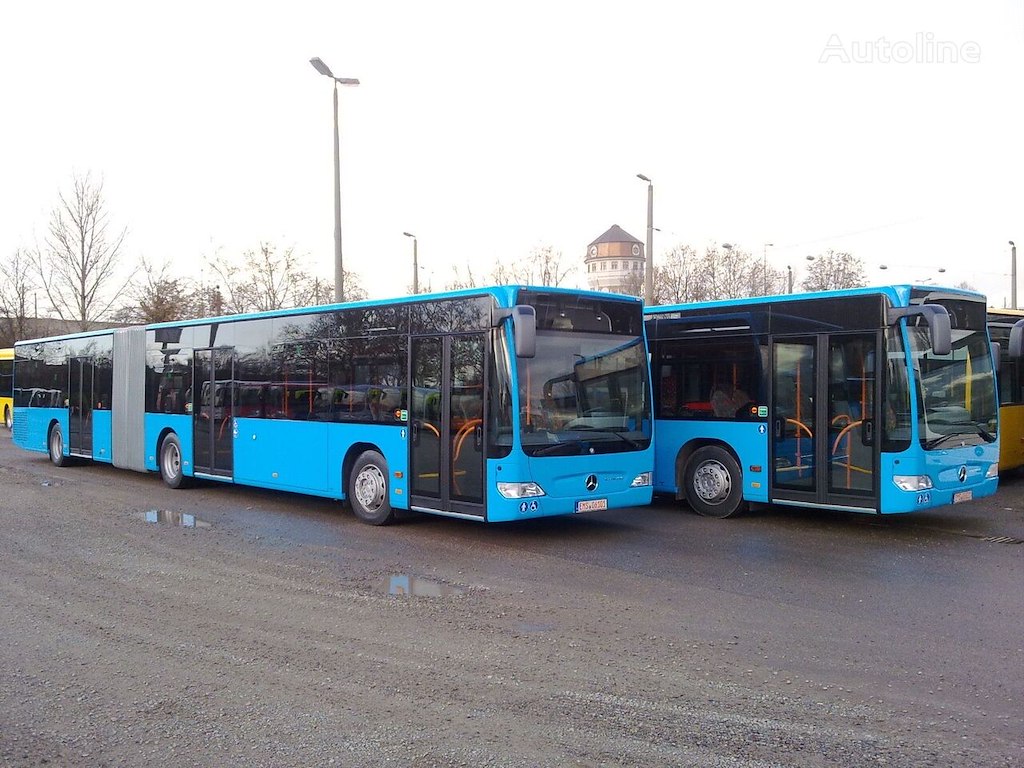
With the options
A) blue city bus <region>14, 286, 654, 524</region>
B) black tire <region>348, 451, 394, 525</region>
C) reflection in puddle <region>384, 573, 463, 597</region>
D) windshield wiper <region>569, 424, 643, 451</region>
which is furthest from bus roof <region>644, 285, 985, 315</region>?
reflection in puddle <region>384, 573, 463, 597</region>

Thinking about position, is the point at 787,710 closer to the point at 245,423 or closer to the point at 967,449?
the point at 967,449

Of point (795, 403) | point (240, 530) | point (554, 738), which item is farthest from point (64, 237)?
point (554, 738)

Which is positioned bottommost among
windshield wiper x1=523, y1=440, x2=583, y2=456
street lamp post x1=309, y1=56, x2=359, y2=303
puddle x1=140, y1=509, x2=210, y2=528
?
puddle x1=140, y1=509, x2=210, y2=528

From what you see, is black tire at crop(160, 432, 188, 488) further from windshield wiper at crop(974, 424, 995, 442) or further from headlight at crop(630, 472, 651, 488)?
windshield wiper at crop(974, 424, 995, 442)

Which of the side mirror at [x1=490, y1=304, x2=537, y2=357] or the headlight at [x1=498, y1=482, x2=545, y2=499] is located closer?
the side mirror at [x1=490, y1=304, x2=537, y2=357]

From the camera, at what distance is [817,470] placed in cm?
1151

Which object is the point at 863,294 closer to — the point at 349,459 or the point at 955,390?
the point at 955,390

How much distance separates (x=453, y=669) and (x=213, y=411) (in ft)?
33.8

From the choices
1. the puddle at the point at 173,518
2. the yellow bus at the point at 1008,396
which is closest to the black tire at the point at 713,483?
the yellow bus at the point at 1008,396

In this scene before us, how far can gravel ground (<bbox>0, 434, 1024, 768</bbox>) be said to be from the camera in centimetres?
480

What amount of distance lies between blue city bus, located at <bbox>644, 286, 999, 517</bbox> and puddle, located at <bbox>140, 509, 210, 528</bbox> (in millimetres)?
6210

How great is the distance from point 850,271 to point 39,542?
44.5 metres

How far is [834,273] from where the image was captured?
155 feet

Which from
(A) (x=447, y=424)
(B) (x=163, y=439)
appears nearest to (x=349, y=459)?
(A) (x=447, y=424)
